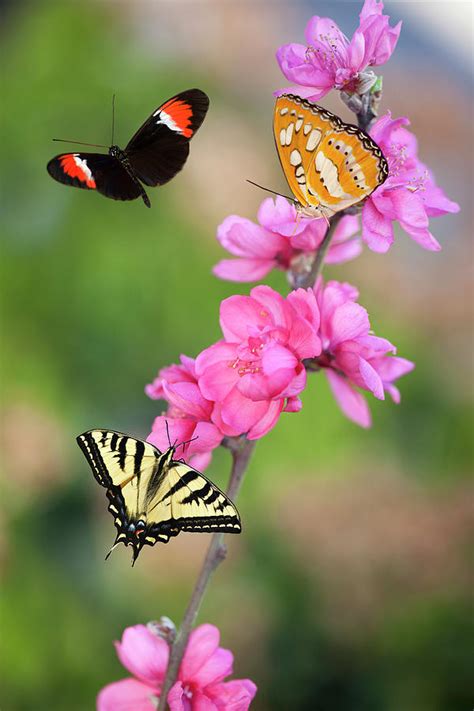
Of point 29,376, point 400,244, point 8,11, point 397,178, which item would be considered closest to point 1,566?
point 29,376

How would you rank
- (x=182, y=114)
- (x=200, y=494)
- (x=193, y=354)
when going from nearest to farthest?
1. (x=200, y=494)
2. (x=182, y=114)
3. (x=193, y=354)

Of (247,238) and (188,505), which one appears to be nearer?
(188,505)

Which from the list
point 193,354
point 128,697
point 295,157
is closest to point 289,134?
point 295,157

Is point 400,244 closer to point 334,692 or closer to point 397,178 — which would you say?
point 334,692

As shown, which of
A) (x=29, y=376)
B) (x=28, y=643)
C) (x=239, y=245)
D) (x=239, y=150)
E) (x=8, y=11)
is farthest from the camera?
(x=8, y=11)

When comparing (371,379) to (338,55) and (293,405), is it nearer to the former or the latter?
(293,405)

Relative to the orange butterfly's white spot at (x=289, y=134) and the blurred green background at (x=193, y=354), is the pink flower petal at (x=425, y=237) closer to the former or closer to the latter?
the orange butterfly's white spot at (x=289, y=134)

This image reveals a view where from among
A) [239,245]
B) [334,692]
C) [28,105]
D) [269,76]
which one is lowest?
[334,692]
